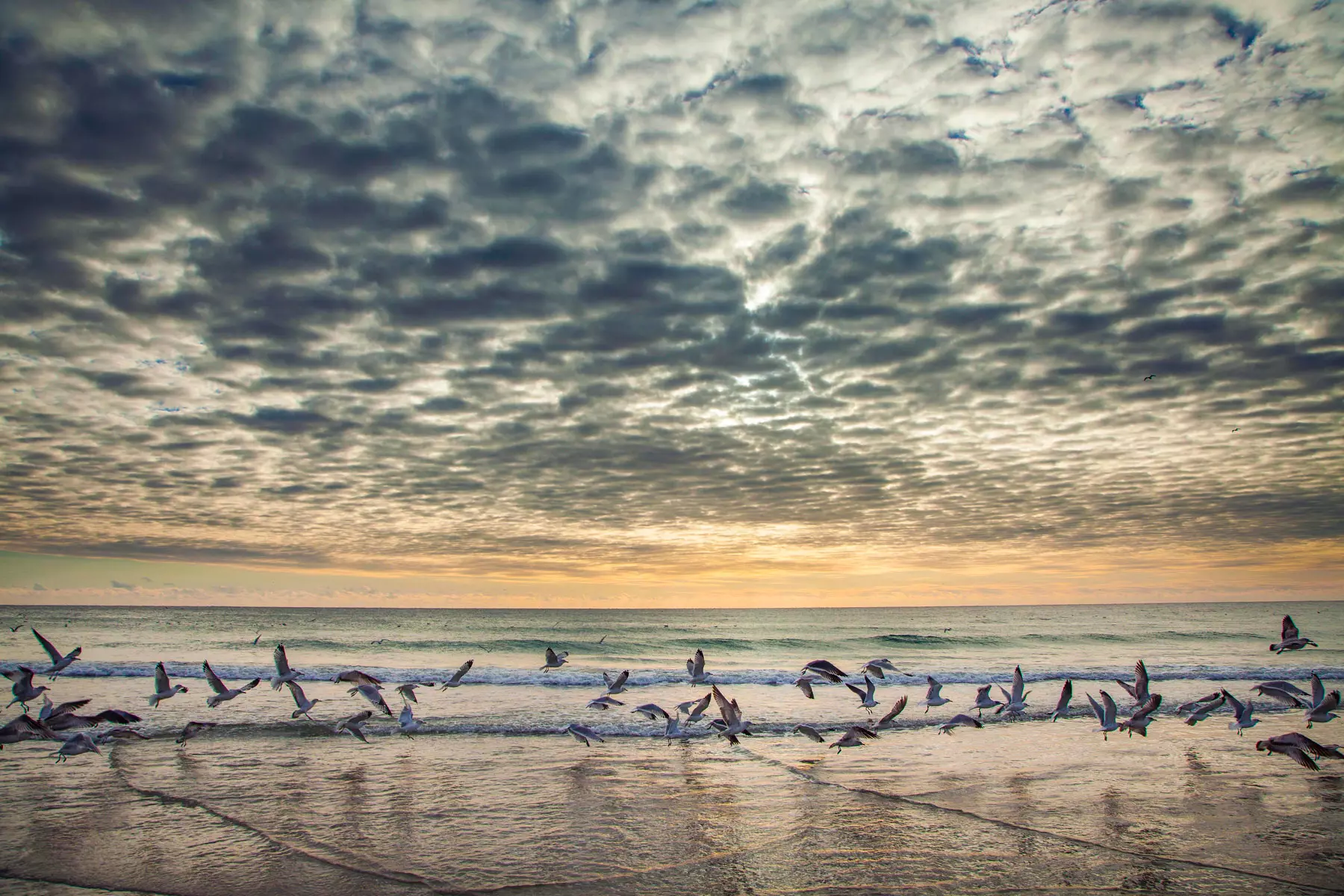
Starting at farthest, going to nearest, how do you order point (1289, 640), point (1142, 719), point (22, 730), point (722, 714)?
1. point (1289, 640)
2. point (1142, 719)
3. point (722, 714)
4. point (22, 730)

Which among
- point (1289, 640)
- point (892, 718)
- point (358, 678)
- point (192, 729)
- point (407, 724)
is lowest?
point (192, 729)

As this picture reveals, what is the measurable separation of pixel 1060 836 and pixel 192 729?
1315 centimetres

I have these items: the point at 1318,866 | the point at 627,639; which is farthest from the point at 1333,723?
the point at 627,639

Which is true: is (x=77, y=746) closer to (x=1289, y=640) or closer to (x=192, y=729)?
(x=192, y=729)

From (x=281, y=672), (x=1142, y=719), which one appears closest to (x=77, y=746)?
(x=281, y=672)

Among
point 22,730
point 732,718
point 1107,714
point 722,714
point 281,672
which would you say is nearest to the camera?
point 22,730

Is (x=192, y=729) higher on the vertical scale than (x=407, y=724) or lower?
lower

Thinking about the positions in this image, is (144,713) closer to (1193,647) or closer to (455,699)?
(455,699)

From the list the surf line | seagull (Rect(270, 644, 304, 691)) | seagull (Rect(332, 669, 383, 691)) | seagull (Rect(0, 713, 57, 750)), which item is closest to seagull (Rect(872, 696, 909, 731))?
the surf line

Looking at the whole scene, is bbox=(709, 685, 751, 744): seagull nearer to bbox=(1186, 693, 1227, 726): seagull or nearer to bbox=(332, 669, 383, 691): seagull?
bbox=(332, 669, 383, 691): seagull

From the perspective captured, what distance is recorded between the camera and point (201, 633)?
52.3 meters

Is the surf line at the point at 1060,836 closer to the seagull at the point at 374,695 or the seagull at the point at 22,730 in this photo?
the seagull at the point at 374,695

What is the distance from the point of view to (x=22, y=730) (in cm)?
948

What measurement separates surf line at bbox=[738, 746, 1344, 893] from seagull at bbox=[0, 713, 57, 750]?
9993 mm
